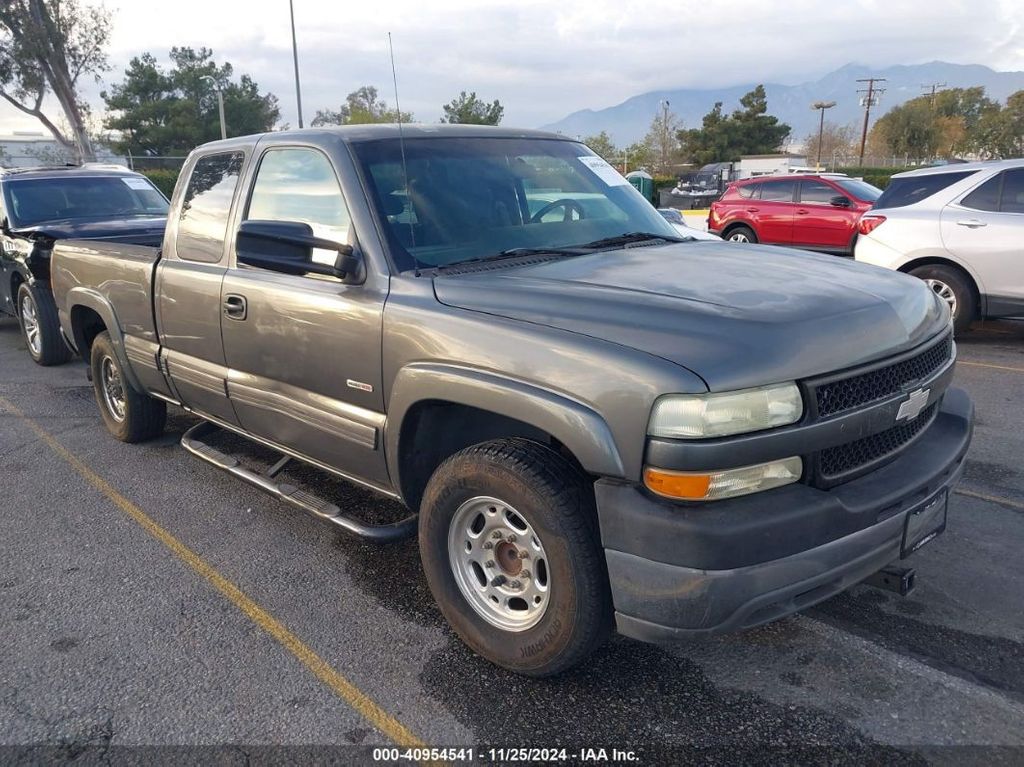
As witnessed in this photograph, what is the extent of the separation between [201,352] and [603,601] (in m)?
2.63

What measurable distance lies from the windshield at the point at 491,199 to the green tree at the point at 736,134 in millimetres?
59415

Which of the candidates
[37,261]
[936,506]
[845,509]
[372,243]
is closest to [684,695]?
[845,509]

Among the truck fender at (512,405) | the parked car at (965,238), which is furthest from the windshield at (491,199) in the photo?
the parked car at (965,238)

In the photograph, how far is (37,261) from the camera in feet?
24.6

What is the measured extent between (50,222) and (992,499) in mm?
8325

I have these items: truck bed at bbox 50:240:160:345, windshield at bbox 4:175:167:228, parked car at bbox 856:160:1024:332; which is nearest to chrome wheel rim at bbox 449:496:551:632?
truck bed at bbox 50:240:160:345

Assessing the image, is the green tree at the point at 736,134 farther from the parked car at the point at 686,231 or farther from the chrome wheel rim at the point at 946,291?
the chrome wheel rim at the point at 946,291

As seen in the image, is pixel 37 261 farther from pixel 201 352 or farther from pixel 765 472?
pixel 765 472

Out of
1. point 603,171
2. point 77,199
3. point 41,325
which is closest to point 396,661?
point 603,171

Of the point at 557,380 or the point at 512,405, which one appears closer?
the point at 557,380

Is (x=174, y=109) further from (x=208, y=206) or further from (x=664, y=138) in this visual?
(x=208, y=206)

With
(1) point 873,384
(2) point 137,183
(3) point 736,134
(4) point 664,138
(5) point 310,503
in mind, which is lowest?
(5) point 310,503

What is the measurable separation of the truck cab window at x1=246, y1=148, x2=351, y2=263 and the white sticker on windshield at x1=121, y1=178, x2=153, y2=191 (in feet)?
19.8

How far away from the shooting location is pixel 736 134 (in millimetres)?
59750
